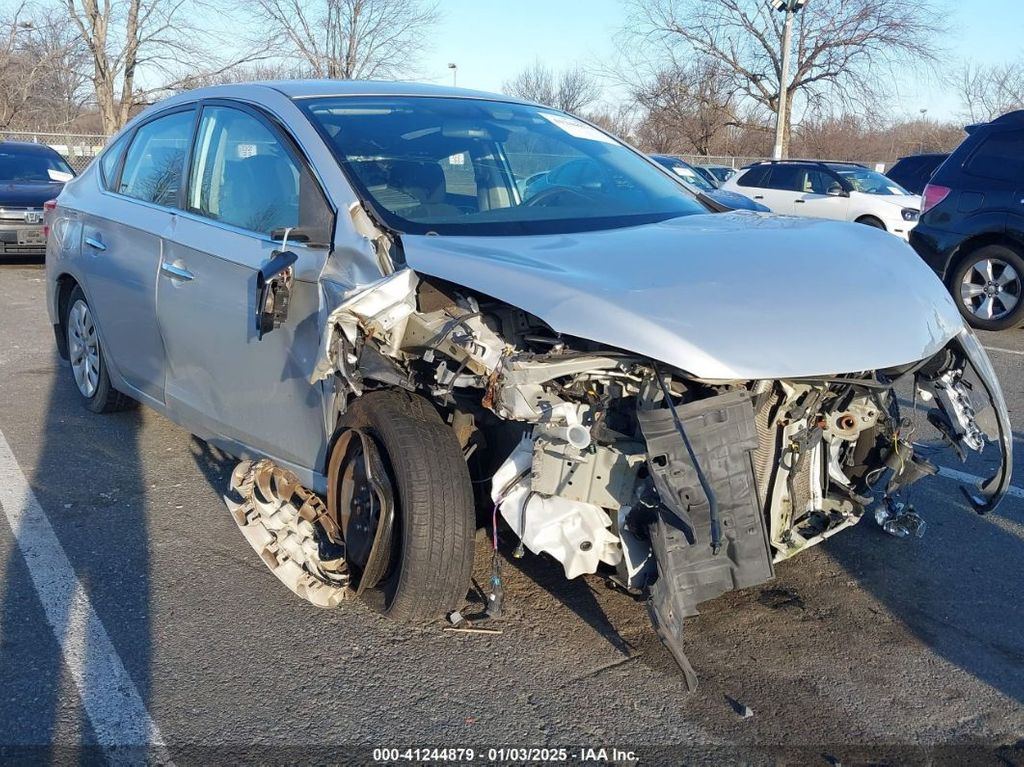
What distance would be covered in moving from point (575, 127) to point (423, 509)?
2273 millimetres

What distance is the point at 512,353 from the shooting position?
2.95 meters

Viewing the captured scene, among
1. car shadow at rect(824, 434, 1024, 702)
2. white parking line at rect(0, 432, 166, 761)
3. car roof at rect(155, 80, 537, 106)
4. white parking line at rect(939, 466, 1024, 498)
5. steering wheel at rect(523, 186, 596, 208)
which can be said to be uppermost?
car roof at rect(155, 80, 537, 106)

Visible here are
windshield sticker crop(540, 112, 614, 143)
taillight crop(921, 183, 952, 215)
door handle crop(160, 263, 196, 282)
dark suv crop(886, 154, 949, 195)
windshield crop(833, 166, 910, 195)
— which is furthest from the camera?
dark suv crop(886, 154, 949, 195)

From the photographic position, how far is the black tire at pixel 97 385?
5.46 m

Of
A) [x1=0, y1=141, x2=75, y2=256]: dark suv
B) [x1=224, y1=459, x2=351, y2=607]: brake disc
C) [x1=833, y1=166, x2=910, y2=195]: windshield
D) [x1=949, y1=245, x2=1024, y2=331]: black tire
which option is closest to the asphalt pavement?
[x1=224, y1=459, x2=351, y2=607]: brake disc

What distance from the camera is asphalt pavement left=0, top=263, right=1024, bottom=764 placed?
280 centimetres

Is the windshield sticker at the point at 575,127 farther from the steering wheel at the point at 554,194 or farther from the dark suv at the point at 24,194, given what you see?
the dark suv at the point at 24,194

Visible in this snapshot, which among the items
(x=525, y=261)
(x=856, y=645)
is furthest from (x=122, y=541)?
(x=856, y=645)

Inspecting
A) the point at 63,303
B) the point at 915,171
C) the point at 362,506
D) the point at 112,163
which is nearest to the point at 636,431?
the point at 362,506

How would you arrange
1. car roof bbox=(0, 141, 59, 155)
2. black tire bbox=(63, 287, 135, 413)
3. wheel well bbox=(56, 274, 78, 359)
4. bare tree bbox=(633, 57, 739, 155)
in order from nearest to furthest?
black tire bbox=(63, 287, 135, 413) → wheel well bbox=(56, 274, 78, 359) → car roof bbox=(0, 141, 59, 155) → bare tree bbox=(633, 57, 739, 155)

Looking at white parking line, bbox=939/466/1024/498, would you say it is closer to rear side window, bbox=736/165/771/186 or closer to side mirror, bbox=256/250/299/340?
side mirror, bbox=256/250/299/340

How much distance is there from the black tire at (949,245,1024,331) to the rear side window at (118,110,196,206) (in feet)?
23.4

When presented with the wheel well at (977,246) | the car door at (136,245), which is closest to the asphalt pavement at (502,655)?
the car door at (136,245)

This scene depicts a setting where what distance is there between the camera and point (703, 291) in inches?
111
